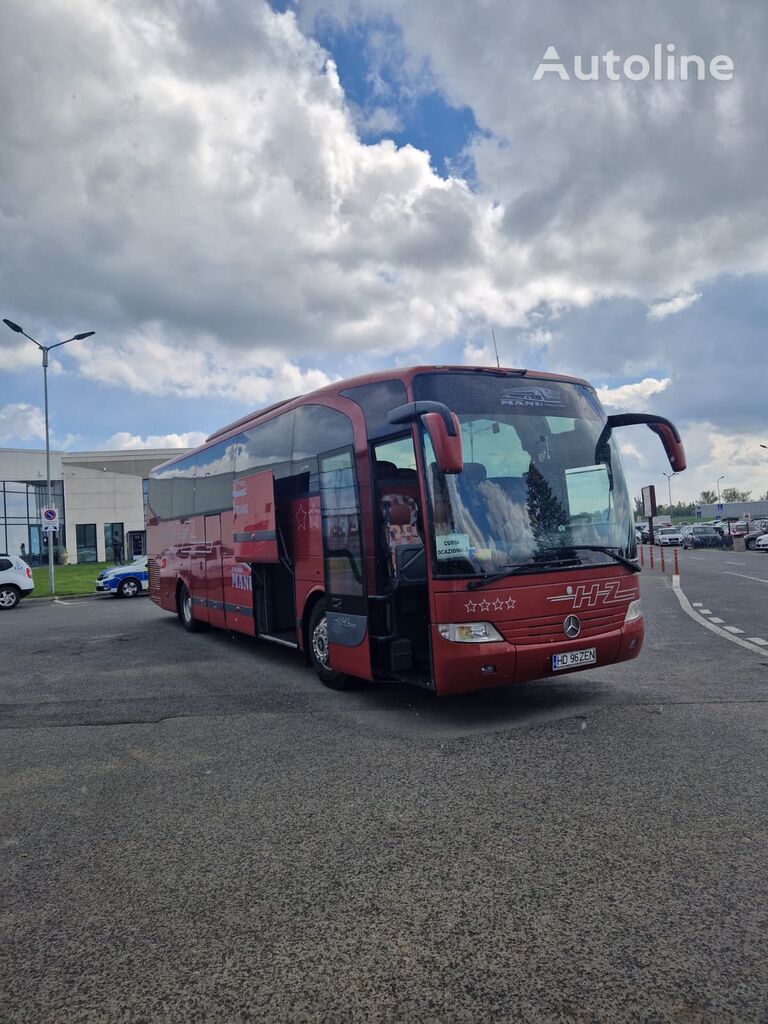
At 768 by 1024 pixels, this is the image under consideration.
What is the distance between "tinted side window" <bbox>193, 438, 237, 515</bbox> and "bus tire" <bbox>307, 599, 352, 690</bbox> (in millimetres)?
3135

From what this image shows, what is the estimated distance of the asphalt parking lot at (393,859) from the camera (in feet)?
8.29

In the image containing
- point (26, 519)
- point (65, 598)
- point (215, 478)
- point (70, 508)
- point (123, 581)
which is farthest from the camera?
point (70, 508)

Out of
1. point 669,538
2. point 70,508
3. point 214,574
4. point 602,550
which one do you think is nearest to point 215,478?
point 214,574

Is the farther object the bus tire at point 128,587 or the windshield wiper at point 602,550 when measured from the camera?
the bus tire at point 128,587

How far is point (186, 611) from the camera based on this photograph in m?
13.6

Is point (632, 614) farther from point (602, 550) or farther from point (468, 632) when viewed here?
point (468, 632)

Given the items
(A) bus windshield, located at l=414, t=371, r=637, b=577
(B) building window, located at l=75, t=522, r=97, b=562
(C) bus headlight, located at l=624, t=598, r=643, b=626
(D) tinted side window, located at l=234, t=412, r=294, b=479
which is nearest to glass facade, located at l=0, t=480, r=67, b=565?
(B) building window, located at l=75, t=522, r=97, b=562

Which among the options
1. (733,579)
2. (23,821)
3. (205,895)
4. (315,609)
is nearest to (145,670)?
(315,609)

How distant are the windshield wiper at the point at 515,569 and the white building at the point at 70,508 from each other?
41.9 metres

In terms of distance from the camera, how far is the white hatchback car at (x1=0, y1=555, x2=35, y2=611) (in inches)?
859

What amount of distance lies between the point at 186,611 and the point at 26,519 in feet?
137

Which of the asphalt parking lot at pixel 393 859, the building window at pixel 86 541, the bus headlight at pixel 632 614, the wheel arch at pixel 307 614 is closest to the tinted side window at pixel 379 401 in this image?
the wheel arch at pixel 307 614

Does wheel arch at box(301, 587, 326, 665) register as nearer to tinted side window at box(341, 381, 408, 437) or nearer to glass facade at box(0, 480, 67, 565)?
tinted side window at box(341, 381, 408, 437)

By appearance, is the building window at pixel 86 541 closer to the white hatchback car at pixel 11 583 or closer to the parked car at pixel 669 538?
the white hatchback car at pixel 11 583
